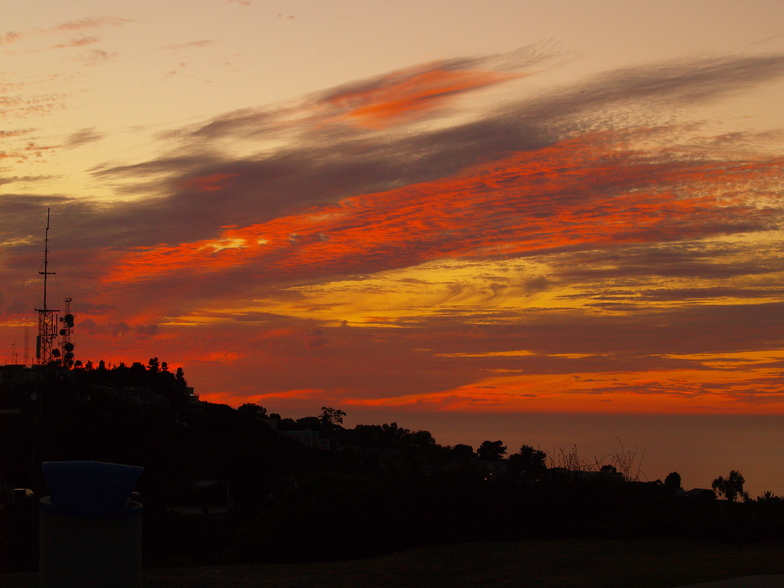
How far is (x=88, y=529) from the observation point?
23.9 ft

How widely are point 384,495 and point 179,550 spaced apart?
4.66m

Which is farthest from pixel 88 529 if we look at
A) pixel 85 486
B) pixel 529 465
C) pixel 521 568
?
pixel 529 465

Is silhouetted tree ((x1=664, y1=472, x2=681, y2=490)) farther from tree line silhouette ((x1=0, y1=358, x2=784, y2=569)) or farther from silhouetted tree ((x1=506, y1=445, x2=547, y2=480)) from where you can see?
silhouetted tree ((x1=506, y1=445, x2=547, y2=480))

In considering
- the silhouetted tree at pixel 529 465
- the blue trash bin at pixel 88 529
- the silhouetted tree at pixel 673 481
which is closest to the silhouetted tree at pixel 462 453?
the silhouetted tree at pixel 529 465

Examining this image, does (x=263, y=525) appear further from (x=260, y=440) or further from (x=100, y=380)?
(x=100, y=380)

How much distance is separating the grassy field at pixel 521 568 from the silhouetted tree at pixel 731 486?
2.31 metres

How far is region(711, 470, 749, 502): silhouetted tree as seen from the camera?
14.8 metres

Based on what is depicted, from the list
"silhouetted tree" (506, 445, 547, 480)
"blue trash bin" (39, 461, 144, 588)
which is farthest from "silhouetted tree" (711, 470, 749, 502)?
"blue trash bin" (39, 461, 144, 588)

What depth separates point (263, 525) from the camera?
563 inches

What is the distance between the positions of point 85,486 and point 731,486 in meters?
13.7

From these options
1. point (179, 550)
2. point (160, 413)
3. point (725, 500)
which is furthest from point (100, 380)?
point (725, 500)

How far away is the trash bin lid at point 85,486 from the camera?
24.3 feet

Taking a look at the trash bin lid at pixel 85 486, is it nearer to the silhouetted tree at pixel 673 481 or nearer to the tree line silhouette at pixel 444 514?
the tree line silhouette at pixel 444 514

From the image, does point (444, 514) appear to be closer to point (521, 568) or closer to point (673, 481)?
point (521, 568)
